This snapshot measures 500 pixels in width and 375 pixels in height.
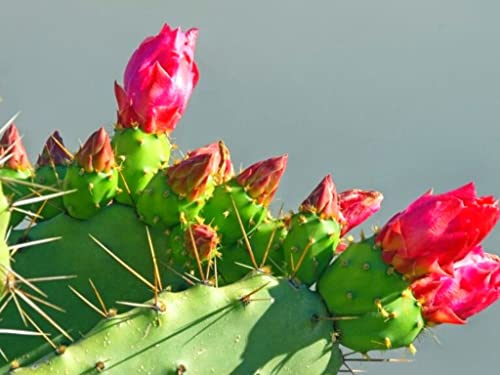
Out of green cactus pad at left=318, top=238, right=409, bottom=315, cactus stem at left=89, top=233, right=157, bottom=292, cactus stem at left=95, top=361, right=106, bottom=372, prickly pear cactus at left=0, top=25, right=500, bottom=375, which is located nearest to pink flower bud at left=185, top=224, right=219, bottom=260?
prickly pear cactus at left=0, top=25, right=500, bottom=375

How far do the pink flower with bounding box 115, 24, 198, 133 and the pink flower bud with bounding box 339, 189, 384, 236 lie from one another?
0.36 m

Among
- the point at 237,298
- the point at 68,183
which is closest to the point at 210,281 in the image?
the point at 237,298

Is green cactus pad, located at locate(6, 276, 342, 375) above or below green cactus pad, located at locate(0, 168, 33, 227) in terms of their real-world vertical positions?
below

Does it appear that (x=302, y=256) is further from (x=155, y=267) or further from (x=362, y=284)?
(x=155, y=267)

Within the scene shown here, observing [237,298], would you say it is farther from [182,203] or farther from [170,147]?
[170,147]

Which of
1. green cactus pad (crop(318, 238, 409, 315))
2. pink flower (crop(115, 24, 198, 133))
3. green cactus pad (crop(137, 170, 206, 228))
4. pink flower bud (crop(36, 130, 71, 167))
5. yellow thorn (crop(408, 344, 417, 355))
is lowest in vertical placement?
yellow thorn (crop(408, 344, 417, 355))

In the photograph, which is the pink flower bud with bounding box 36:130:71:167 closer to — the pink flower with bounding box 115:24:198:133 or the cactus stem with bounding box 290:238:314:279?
the pink flower with bounding box 115:24:198:133

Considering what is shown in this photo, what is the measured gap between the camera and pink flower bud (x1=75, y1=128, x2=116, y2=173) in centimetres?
236

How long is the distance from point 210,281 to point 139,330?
18cm

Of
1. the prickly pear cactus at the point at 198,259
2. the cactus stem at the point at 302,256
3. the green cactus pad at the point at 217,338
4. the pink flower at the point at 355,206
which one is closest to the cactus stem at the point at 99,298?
the prickly pear cactus at the point at 198,259

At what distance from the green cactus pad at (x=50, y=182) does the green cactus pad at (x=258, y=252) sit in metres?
0.33

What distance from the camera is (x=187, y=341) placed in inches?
84.4

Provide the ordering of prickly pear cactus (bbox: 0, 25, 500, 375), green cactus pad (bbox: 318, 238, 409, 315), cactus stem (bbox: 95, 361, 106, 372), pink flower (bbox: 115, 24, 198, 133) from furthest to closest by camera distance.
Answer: pink flower (bbox: 115, 24, 198, 133) < green cactus pad (bbox: 318, 238, 409, 315) < prickly pear cactus (bbox: 0, 25, 500, 375) < cactus stem (bbox: 95, 361, 106, 372)

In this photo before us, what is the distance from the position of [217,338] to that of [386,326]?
12.0 inches
